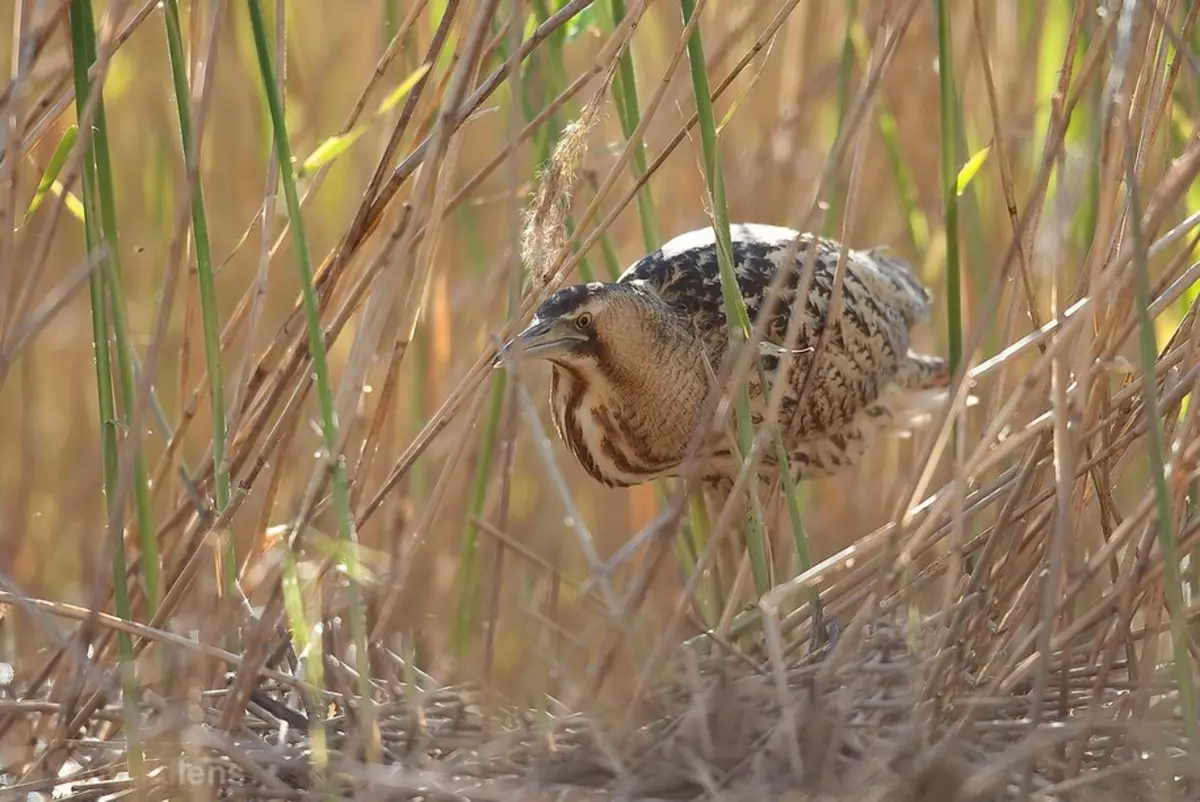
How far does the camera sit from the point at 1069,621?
1491 millimetres

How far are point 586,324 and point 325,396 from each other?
2.12ft

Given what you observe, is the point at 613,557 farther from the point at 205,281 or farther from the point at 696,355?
the point at 205,281

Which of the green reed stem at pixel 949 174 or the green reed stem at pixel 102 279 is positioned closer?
the green reed stem at pixel 102 279

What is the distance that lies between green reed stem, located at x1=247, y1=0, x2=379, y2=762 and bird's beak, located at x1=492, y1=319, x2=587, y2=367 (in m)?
0.44

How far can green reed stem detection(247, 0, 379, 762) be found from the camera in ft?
4.03

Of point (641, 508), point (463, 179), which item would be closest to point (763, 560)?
point (641, 508)

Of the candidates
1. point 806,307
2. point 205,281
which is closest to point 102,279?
point 205,281

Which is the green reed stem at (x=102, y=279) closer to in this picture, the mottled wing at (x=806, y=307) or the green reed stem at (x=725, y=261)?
the green reed stem at (x=725, y=261)

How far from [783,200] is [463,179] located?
0.78 metres

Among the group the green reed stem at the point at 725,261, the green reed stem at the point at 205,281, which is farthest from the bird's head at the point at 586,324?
the green reed stem at the point at 205,281

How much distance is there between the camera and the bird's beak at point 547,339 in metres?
1.74

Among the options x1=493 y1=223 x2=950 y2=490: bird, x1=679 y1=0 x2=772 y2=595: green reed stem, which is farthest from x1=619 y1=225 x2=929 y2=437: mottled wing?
x1=679 y1=0 x2=772 y2=595: green reed stem

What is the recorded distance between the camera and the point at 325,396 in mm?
1252

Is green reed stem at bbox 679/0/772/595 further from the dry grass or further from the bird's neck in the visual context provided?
the bird's neck
